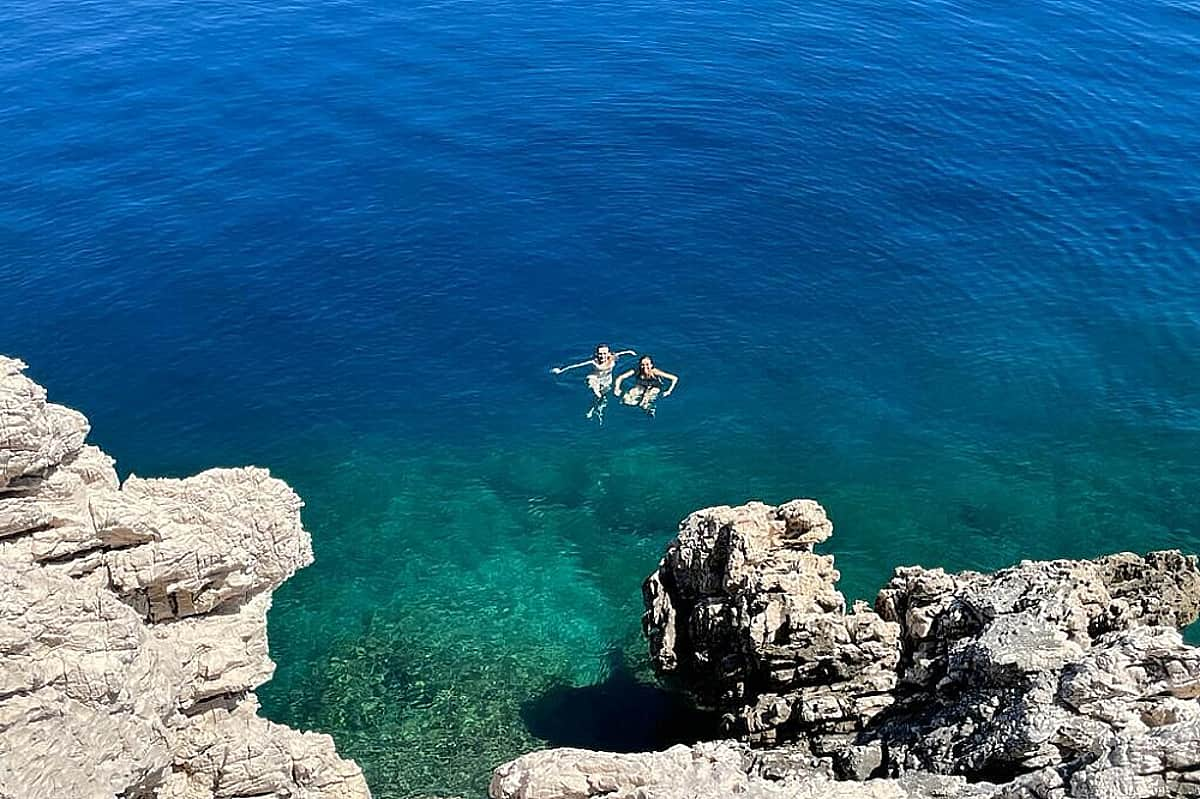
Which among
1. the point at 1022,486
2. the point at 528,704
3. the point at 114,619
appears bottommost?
the point at 528,704

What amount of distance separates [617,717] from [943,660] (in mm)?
11714

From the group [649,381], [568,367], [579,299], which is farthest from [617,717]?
[579,299]

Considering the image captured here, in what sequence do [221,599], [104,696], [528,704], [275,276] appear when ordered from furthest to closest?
1. [275,276]
2. [528,704]
3. [221,599]
4. [104,696]

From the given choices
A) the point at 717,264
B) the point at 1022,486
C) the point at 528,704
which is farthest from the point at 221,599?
the point at 717,264

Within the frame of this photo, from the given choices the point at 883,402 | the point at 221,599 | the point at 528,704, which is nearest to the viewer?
the point at 221,599

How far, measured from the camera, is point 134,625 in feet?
67.6

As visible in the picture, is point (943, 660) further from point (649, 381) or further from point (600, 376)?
point (600, 376)

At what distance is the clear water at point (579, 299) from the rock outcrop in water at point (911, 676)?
5.20 m

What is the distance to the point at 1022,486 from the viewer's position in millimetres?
43906

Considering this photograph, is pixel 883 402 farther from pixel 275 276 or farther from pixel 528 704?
pixel 275 276

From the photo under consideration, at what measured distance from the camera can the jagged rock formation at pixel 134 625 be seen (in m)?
19.1

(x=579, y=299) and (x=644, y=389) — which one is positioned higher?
(x=579, y=299)

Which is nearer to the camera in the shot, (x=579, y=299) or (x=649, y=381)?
(x=649, y=381)

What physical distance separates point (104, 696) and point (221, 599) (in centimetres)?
378
